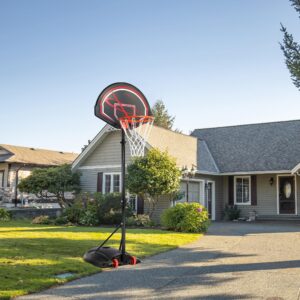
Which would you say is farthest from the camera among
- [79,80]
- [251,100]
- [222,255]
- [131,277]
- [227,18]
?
[251,100]

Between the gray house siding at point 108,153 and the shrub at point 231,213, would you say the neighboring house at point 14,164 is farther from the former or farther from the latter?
the shrub at point 231,213

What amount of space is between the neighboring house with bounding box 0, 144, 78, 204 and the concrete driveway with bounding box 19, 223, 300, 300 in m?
20.4

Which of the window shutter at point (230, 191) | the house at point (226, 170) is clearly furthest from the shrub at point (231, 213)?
the window shutter at point (230, 191)

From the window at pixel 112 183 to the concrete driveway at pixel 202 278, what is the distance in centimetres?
992

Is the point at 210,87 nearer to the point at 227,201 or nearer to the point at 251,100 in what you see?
the point at 251,100

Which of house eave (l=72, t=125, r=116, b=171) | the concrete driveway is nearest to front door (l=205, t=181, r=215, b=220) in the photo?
house eave (l=72, t=125, r=116, b=171)

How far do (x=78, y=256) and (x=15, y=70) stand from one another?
9.04 meters

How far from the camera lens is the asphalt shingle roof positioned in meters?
21.5

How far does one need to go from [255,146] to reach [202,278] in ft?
57.3

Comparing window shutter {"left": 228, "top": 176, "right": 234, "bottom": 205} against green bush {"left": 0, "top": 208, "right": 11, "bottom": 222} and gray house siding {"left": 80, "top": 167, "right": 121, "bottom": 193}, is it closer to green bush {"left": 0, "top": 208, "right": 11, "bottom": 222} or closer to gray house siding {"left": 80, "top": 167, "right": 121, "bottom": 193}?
gray house siding {"left": 80, "top": 167, "right": 121, "bottom": 193}

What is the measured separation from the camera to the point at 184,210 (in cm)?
1498

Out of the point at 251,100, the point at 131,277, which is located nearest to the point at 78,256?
the point at 131,277

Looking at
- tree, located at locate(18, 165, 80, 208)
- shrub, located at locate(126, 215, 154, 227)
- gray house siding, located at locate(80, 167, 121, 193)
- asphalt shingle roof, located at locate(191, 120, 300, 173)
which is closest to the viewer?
shrub, located at locate(126, 215, 154, 227)

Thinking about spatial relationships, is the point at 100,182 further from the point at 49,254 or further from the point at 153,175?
the point at 49,254
